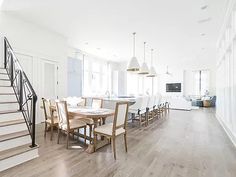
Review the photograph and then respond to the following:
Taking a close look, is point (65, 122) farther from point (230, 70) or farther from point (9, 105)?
point (230, 70)

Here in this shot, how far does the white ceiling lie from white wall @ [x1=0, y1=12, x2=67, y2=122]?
0.28m

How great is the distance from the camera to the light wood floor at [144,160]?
2.26 meters

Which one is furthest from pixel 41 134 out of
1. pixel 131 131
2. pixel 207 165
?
pixel 207 165

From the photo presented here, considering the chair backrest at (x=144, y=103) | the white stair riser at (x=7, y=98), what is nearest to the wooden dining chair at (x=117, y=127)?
the chair backrest at (x=144, y=103)

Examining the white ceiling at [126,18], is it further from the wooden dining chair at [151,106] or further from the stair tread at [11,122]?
the stair tread at [11,122]

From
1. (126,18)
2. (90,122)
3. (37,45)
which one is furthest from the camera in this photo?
(37,45)

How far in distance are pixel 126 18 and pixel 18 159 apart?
4165 millimetres

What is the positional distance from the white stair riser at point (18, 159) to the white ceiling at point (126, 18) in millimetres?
3323

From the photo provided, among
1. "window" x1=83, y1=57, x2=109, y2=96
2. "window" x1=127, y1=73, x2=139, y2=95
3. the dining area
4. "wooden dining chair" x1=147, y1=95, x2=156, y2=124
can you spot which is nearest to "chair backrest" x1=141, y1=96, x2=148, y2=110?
the dining area

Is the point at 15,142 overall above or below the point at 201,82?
below

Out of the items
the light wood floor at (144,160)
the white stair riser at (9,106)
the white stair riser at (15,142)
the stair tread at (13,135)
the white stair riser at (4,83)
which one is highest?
the white stair riser at (4,83)

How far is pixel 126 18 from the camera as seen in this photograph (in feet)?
15.0

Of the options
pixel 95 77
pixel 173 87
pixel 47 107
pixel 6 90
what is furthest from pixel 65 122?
pixel 173 87

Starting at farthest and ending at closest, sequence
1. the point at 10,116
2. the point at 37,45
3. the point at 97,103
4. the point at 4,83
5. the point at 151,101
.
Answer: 1. the point at 151,101
2. the point at 37,45
3. the point at 97,103
4. the point at 4,83
5. the point at 10,116
